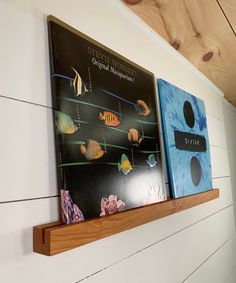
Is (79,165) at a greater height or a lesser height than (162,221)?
greater

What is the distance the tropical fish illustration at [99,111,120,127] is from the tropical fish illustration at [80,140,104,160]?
9 cm

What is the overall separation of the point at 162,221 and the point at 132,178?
0.99 ft

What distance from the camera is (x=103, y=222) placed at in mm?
636

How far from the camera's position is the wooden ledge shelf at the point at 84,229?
513mm

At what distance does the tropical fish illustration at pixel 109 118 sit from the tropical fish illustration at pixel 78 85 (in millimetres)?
90

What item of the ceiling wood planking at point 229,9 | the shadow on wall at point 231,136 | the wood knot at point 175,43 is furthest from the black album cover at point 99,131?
the shadow on wall at point 231,136

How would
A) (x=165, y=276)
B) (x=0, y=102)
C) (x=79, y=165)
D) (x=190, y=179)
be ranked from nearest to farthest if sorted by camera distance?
(x=0, y=102)
(x=79, y=165)
(x=165, y=276)
(x=190, y=179)

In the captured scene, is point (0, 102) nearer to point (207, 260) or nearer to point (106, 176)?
point (106, 176)

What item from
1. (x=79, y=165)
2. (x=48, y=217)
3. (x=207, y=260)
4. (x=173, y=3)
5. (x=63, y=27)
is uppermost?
(x=173, y=3)

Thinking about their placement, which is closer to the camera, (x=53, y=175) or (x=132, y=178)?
(x=53, y=175)

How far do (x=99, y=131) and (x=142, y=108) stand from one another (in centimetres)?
28

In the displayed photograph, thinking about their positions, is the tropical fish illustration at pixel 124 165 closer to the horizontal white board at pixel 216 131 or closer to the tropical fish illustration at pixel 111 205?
the tropical fish illustration at pixel 111 205

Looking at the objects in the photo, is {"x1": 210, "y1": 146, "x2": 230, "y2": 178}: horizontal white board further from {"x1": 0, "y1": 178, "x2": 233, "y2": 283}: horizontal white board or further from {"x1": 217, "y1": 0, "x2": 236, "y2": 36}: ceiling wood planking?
{"x1": 0, "y1": 178, "x2": 233, "y2": 283}: horizontal white board

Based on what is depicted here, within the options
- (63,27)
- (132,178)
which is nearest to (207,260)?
(132,178)
